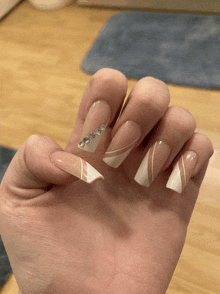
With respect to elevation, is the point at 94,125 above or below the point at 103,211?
above

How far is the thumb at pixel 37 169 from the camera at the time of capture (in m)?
0.37

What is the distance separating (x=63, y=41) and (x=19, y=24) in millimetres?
419

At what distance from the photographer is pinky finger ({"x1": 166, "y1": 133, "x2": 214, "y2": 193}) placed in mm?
415

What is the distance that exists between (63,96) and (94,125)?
2.42ft

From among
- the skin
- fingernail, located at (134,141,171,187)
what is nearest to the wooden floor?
the skin

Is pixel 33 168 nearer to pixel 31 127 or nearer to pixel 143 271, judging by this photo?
pixel 143 271

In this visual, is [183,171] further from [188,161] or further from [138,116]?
[138,116]

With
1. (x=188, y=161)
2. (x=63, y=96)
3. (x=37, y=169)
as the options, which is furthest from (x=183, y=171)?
(x=63, y=96)

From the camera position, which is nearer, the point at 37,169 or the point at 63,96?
the point at 37,169

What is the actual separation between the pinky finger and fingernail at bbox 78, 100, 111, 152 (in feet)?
0.48

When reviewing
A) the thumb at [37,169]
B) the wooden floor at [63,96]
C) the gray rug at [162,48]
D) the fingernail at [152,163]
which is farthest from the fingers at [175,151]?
the gray rug at [162,48]

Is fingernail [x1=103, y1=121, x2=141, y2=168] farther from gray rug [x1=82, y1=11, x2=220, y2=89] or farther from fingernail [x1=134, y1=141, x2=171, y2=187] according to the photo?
gray rug [x1=82, y1=11, x2=220, y2=89]

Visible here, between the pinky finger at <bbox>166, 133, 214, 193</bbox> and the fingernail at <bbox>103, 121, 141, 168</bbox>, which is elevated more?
the fingernail at <bbox>103, 121, 141, 168</bbox>

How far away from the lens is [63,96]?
1084mm
